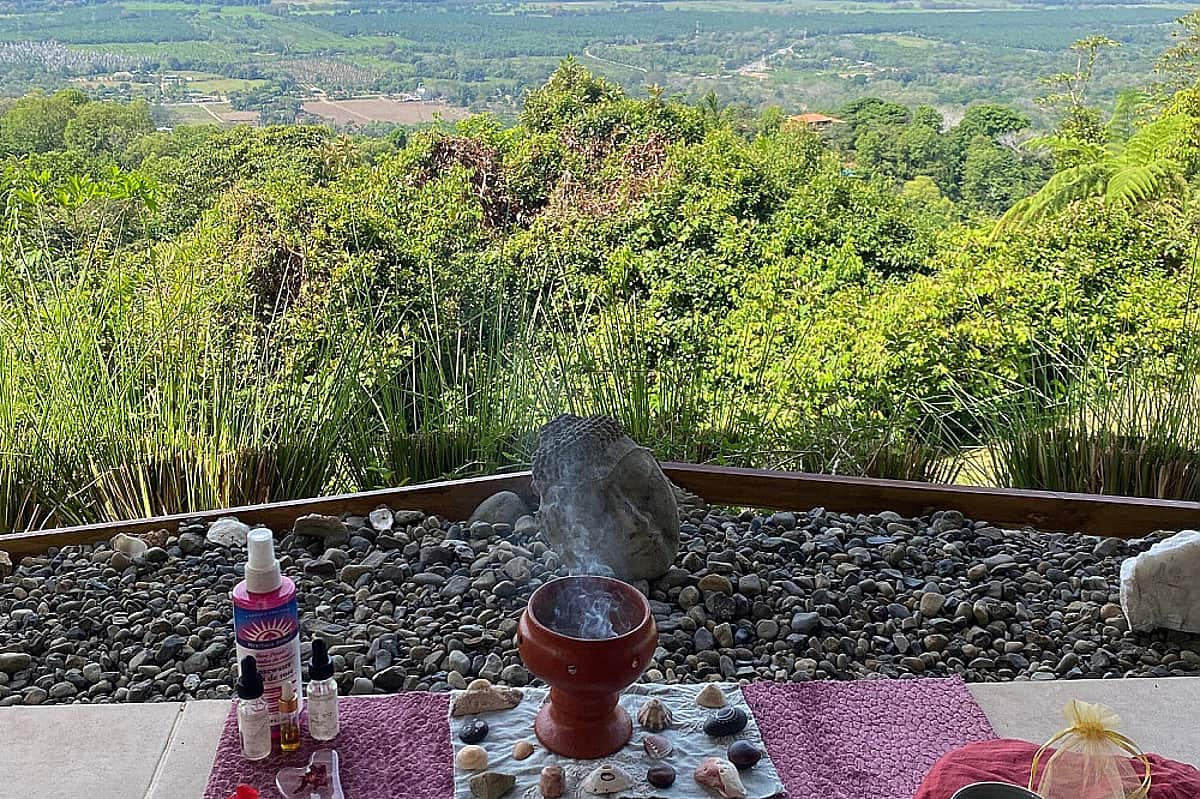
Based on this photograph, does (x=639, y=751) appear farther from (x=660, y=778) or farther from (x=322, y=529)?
(x=322, y=529)

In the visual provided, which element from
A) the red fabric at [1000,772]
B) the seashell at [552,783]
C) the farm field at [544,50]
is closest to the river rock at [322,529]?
the seashell at [552,783]

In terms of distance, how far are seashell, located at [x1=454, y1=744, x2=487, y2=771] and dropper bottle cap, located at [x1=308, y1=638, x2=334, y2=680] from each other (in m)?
0.22

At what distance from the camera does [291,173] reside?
17.7 ft

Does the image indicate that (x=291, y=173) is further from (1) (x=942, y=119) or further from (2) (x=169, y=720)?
(2) (x=169, y=720)

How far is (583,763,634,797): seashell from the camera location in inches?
59.5

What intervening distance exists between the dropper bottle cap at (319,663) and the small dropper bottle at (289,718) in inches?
1.3

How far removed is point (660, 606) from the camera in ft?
6.93

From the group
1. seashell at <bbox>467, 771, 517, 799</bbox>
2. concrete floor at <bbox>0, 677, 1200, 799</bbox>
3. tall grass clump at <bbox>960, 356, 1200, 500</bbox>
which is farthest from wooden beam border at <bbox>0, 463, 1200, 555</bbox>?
seashell at <bbox>467, 771, 517, 799</bbox>

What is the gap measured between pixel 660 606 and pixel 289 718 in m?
0.74

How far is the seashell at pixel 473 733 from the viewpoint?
5.38 feet

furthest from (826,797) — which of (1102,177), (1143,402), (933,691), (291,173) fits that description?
(1102,177)

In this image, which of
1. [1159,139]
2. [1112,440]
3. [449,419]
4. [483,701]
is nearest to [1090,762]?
[483,701]

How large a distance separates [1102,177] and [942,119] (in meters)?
0.91

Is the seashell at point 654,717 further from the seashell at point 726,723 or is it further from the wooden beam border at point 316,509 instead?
the wooden beam border at point 316,509
